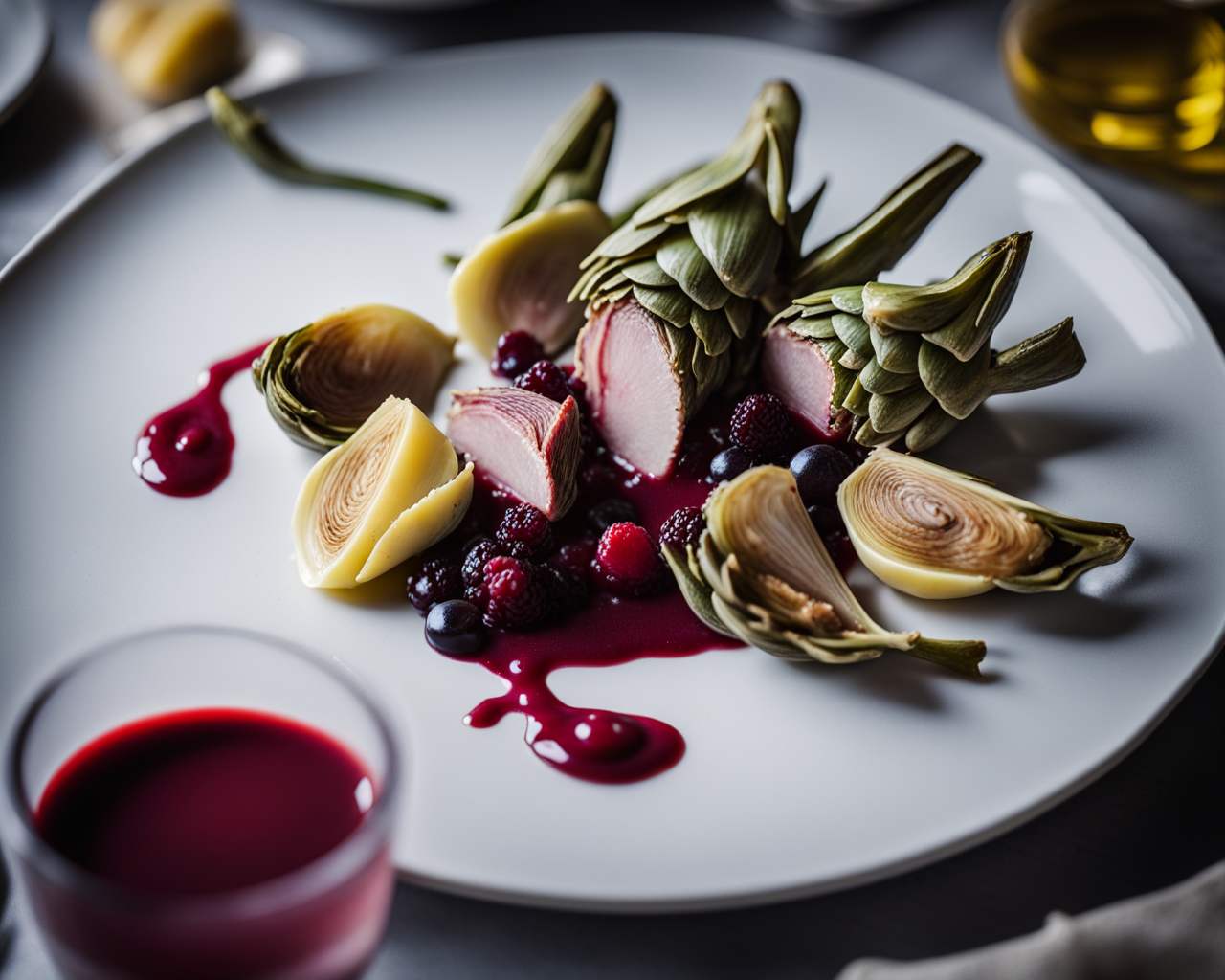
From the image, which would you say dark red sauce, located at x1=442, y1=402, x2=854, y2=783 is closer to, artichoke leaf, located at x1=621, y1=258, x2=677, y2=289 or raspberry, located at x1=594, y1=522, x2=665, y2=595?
raspberry, located at x1=594, y1=522, x2=665, y2=595

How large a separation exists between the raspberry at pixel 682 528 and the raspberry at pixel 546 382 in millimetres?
330

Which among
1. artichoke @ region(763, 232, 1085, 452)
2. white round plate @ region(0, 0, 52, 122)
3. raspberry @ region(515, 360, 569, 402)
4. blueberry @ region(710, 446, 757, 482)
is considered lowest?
blueberry @ region(710, 446, 757, 482)

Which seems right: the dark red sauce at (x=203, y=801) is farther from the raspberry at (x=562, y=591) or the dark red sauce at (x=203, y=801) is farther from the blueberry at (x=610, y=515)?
the blueberry at (x=610, y=515)

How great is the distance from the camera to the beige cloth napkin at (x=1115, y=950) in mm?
1182

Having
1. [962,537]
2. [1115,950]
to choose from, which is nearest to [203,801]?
[1115,950]

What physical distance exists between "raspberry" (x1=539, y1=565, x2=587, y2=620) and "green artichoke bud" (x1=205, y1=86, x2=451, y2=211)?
102 cm

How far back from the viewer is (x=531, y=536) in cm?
172

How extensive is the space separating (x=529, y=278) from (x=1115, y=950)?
1358 millimetres

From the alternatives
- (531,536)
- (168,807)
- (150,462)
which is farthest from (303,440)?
(168,807)

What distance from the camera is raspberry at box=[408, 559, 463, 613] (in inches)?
64.7

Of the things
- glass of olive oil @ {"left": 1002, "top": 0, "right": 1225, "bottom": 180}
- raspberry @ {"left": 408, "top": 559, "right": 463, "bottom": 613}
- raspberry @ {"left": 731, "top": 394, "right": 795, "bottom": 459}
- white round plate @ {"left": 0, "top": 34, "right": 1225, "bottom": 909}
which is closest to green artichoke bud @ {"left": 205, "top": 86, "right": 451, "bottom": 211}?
white round plate @ {"left": 0, "top": 34, "right": 1225, "bottom": 909}

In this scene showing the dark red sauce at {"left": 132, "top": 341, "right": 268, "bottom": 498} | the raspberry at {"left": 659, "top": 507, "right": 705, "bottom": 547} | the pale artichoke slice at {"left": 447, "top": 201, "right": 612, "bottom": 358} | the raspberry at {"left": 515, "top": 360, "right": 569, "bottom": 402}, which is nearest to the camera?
the raspberry at {"left": 659, "top": 507, "right": 705, "bottom": 547}

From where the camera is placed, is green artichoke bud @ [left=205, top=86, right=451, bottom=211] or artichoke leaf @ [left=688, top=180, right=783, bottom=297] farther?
green artichoke bud @ [left=205, top=86, right=451, bottom=211]

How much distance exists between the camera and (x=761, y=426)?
1839mm
